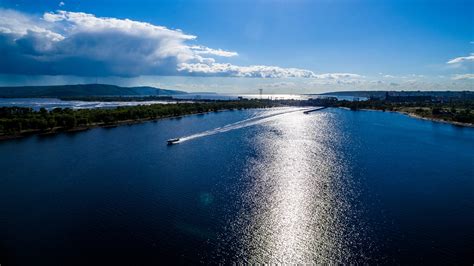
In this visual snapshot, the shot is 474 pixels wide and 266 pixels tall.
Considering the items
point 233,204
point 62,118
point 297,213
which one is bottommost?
point 297,213

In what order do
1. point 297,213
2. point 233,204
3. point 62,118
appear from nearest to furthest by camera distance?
point 297,213, point 233,204, point 62,118

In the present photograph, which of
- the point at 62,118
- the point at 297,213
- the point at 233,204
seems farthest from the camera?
the point at 62,118

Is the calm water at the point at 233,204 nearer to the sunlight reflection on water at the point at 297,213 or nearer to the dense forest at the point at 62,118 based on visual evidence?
the sunlight reflection on water at the point at 297,213

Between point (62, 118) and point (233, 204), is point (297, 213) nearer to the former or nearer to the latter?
point (233, 204)

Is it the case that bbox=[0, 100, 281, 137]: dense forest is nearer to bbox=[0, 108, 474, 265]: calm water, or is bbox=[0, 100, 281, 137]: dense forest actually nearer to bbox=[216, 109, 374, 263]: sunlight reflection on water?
bbox=[0, 108, 474, 265]: calm water

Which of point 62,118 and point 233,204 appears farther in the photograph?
point 62,118

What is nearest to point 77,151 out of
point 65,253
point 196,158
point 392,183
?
point 196,158

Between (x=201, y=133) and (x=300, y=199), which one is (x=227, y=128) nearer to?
(x=201, y=133)

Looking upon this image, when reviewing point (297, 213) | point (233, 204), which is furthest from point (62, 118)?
point (297, 213)
